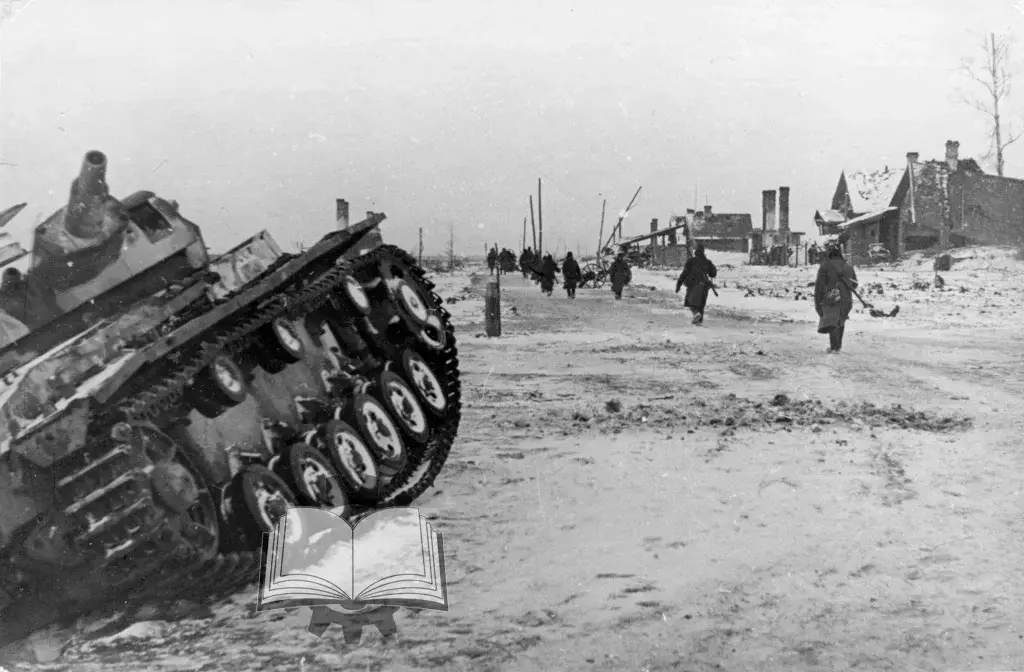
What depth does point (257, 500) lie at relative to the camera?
12.3 feet

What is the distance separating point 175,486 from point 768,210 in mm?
52469

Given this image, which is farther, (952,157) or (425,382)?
(952,157)

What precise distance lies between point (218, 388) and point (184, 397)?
0.16 m

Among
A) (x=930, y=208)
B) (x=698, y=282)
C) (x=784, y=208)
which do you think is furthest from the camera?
(x=784, y=208)

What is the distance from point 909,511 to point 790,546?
0.93 metres

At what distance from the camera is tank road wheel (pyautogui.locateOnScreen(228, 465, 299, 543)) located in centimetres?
373

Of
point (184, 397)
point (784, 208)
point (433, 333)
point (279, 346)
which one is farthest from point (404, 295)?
point (784, 208)

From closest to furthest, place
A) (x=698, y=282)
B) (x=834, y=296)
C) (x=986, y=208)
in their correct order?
(x=834, y=296), (x=698, y=282), (x=986, y=208)

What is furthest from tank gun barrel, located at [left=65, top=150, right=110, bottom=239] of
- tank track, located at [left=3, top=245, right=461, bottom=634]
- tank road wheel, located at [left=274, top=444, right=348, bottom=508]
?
tank road wheel, located at [left=274, top=444, right=348, bottom=508]

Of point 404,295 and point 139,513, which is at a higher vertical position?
point 404,295

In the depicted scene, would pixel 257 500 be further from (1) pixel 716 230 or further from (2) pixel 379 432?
(1) pixel 716 230

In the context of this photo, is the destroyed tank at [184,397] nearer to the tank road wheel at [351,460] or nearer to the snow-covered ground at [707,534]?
the tank road wheel at [351,460]

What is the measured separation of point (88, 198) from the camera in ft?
12.1

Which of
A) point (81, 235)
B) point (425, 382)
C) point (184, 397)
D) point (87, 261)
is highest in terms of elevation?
point (81, 235)
